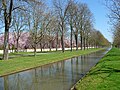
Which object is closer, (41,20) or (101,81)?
(101,81)

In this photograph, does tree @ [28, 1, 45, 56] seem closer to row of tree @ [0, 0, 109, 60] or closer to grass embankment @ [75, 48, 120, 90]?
row of tree @ [0, 0, 109, 60]

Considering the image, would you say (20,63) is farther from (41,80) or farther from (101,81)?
(101,81)

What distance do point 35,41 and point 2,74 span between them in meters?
25.8

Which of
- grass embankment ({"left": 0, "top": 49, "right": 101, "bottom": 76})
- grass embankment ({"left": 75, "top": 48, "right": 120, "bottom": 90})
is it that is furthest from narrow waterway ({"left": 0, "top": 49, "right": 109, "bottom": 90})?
grass embankment ({"left": 0, "top": 49, "right": 101, "bottom": 76})

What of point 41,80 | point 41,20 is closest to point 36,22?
point 41,20

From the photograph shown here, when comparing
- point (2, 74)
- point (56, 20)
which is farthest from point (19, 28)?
point (2, 74)

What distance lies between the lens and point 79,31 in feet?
280

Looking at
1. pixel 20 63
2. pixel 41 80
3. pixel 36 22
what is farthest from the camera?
pixel 36 22

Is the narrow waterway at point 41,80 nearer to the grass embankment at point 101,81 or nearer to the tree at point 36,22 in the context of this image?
the grass embankment at point 101,81

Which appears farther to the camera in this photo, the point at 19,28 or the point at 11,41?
the point at 11,41

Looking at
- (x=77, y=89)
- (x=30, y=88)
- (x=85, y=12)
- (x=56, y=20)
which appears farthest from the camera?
(x=85, y=12)

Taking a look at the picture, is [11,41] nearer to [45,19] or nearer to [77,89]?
[45,19]

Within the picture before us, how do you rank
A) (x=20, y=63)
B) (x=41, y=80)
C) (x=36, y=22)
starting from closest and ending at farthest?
1. (x=41, y=80)
2. (x=20, y=63)
3. (x=36, y=22)

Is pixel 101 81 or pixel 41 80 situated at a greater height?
pixel 101 81
